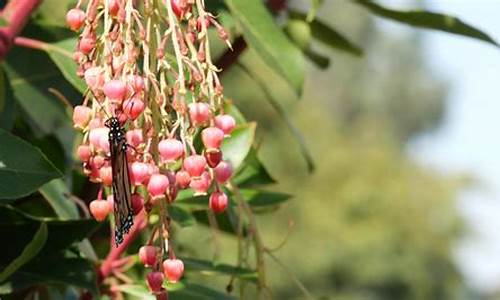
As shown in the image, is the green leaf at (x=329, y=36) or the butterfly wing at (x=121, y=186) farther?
the green leaf at (x=329, y=36)

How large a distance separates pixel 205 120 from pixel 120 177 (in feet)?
0.19

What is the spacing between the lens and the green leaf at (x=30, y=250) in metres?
0.85

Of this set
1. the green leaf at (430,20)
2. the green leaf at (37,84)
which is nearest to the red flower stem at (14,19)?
the green leaf at (37,84)

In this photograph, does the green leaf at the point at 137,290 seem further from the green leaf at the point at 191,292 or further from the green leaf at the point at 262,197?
the green leaf at the point at 262,197

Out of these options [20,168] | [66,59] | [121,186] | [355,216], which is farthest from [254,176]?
[355,216]

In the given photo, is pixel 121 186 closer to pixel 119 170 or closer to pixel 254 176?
pixel 119 170

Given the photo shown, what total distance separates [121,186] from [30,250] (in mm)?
210

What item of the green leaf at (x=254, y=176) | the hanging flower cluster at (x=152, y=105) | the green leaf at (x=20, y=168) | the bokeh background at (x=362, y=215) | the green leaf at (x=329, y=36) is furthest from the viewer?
the bokeh background at (x=362, y=215)

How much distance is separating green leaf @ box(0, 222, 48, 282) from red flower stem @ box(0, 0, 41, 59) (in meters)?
0.17

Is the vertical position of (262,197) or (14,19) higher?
(14,19)

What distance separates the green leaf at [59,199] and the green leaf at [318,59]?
413 mm

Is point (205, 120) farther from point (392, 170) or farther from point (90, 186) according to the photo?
point (392, 170)

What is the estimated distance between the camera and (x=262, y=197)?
3.69ft

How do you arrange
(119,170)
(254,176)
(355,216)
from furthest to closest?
(355,216)
(254,176)
(119,170)
